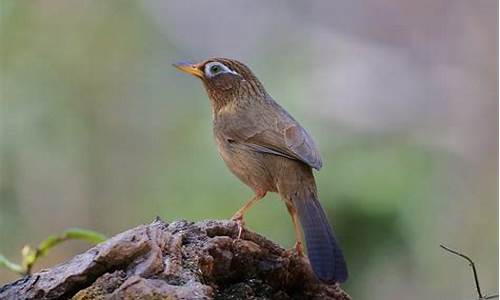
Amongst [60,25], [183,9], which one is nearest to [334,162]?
[183,9]

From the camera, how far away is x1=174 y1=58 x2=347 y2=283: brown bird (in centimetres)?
357

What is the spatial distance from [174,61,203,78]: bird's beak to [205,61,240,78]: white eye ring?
4cm

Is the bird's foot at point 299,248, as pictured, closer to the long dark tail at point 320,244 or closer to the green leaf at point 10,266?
the long dark tail at point 320,244

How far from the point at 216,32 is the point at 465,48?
2384 mm

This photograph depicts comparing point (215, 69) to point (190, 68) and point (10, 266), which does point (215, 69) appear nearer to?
point (190, 68)

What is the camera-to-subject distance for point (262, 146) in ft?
12.8

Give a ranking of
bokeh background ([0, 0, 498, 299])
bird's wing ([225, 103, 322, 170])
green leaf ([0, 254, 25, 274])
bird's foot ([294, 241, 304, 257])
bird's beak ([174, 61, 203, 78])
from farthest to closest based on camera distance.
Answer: bokeh background ([0, 0, 498, 299]) → bird's beak ([174, 61, 203, 78]) → bird's wing ([225, 103, 322, 170]) → green leaf ([0, 254, 25, 274]) → bird's foot ([294, 241, 304, 257])

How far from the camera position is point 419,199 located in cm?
671

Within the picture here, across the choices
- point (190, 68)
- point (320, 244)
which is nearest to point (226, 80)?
point (190, 68)

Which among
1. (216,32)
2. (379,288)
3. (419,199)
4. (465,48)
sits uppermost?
(216,32)

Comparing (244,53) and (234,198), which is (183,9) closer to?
(244,53)

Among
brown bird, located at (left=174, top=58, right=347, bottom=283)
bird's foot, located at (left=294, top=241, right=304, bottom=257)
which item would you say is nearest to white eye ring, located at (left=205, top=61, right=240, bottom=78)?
brown bird, located at (left=174, top=58, right=347, bottom=283)

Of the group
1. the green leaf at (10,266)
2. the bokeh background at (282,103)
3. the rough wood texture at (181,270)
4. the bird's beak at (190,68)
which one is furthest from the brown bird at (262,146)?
the bokeh background at (282,103)

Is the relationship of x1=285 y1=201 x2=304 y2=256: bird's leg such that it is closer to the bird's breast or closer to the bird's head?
the bird's breast
